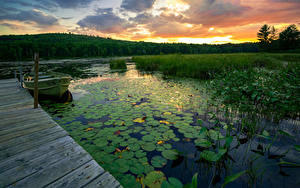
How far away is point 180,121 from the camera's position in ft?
13.6

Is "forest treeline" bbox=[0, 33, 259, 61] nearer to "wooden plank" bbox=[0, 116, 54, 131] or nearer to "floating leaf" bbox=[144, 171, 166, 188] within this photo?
"wooden plank" bbox=[0, 116, 54, 131]

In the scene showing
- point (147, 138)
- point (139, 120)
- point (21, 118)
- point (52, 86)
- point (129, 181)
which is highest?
point (52, 86)

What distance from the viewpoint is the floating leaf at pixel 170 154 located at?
2680 mm

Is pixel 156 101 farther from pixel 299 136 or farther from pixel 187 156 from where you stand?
pixel 299 136

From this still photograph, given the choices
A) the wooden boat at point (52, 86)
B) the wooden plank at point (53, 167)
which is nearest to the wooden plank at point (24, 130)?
the wooden plank at point (53, 167)

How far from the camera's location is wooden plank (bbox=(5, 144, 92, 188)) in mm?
1641

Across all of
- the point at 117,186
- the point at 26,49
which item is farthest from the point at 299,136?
the point at 26,49

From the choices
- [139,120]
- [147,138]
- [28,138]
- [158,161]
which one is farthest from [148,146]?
[28,138]

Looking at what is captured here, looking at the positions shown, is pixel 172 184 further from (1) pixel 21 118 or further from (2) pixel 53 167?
(1) pixel 21 118

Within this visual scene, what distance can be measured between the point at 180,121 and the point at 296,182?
8.18ft

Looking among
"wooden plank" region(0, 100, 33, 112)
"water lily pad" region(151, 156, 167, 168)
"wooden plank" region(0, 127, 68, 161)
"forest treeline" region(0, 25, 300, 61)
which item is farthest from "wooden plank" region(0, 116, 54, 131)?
"forest treeline" region(0, 25, 300, 61)

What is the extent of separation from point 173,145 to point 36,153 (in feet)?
8.22

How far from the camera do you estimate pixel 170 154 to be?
2752mm

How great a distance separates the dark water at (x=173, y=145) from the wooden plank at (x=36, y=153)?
63cm
